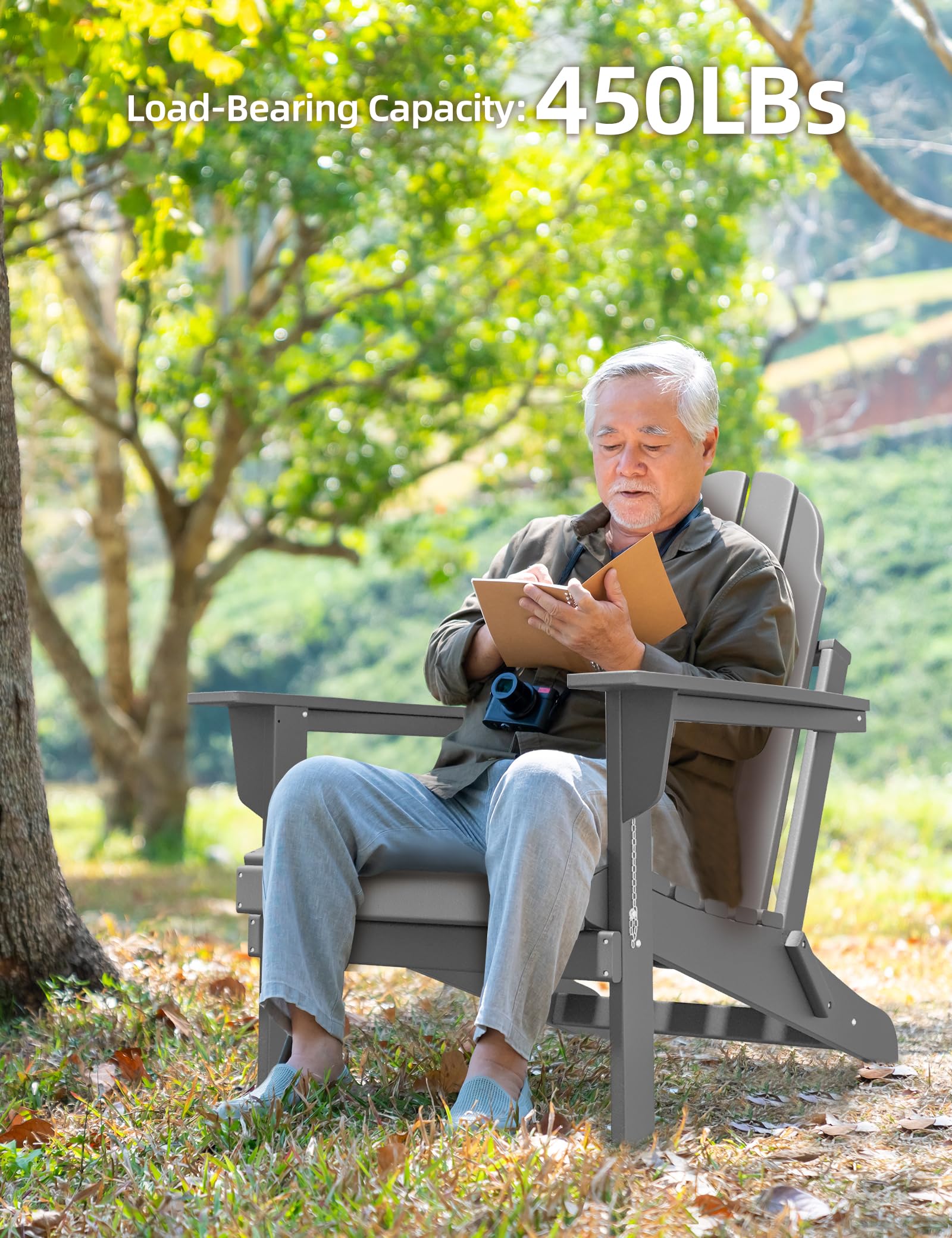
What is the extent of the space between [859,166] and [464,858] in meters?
3.97

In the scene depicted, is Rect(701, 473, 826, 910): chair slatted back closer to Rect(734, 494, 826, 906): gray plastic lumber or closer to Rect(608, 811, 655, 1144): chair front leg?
Rect(734, 494, 826, 906): gray plastic lumber

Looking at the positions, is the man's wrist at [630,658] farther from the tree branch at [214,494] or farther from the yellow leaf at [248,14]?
the tree branch at [214,494]

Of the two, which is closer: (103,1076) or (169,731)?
(103,1076)

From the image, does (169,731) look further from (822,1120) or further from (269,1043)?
(822,1120)

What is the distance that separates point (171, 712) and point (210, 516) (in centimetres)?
143

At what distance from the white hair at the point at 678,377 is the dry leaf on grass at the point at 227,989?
1.54 metres

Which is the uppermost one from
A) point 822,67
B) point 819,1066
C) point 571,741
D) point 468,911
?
point 822,67

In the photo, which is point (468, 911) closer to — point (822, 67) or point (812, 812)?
point (812, 812)

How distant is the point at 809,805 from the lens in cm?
285

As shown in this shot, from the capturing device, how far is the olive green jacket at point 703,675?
2.64m

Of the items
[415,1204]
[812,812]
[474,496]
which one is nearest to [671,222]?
[812,812]

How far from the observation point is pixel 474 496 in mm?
20703

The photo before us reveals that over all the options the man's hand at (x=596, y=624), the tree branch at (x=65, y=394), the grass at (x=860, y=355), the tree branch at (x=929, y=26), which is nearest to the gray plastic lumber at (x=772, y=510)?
the man's hand at (x=596, y=624)

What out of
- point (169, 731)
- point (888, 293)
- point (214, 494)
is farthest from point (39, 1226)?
point (888, 293)
